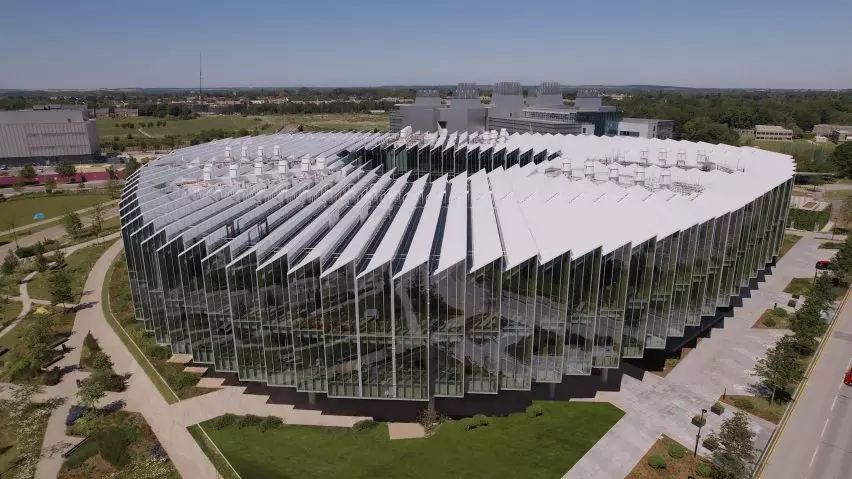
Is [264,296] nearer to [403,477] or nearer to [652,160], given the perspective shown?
[403,477]

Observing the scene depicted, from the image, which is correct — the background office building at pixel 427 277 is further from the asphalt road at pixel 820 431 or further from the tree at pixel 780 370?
the asphalt road at pixel 820 431

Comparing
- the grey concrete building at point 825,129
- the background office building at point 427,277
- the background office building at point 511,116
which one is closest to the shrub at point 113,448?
the background office building at point 427,277

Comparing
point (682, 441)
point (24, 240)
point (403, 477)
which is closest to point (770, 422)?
point (682, 441)

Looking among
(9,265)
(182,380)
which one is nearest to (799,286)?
(182,380)

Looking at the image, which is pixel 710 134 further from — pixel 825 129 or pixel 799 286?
pixel 799 286

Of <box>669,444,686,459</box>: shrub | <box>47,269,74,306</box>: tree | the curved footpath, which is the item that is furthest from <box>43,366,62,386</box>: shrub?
<box>669,444,686,459</box>: shrub

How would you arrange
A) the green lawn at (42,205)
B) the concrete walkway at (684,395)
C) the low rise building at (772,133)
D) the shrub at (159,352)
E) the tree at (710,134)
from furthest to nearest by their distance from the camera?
the low rise building at (772,133) < the tree at (710,134) < the green lawn at (42,205) < the shrub at (159,352) < the concrete walkway at (684,395)
